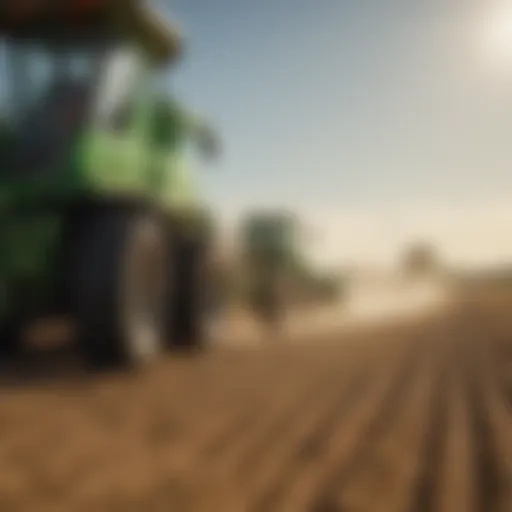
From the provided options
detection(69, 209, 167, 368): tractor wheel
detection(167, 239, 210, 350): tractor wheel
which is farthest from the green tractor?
detection(167, 239, 210, 350): tractor wheel

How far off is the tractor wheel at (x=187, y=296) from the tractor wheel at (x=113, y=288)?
4.85 ft

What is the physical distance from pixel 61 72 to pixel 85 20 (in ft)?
1.71

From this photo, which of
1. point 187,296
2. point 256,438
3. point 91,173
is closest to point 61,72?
point 91,173

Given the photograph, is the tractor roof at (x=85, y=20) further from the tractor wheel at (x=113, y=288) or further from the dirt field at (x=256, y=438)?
the dirt field at (x=256, y=438)

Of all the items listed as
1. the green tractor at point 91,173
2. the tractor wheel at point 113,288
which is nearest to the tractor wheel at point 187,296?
the green tractor at point 91,173

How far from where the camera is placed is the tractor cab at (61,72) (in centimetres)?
681

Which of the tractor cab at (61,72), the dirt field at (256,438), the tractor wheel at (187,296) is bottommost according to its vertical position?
the dirt field at (256,438)

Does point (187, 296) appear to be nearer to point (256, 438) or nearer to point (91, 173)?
point (91, 173)

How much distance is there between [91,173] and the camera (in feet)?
21.0

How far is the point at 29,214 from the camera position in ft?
21.2

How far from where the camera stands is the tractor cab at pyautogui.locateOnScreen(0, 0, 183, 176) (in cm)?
681

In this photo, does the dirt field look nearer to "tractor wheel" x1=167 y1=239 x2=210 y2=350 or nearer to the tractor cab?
"tractor wheel" x1=167 y1=239 x2=210 y2=350

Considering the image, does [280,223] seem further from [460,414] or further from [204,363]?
[460,414]

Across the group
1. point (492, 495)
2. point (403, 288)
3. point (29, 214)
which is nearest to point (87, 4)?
point (29, 214)
